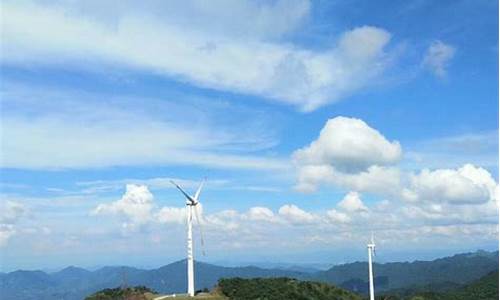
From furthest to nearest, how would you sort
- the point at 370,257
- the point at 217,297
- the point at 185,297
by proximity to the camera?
the point at 217,297 → the point at 185,297 → the point at 370,257

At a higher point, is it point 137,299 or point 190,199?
point 190,199

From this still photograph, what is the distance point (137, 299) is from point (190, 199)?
49148 millimetres

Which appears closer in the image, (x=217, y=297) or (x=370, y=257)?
(x=370, y=257)

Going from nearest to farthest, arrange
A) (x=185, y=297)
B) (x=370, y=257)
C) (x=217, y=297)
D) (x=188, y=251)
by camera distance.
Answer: (x=370, y=257)
(x=188, y=251)
(x=185, y=297)
(x=217, y=297)

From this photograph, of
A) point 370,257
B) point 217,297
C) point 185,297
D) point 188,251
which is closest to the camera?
point 370,257

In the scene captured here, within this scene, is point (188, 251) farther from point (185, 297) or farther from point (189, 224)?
point (185, 297)

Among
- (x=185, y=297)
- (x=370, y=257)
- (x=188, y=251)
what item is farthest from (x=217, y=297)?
(x=370, y=257)

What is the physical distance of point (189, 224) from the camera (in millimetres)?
157375

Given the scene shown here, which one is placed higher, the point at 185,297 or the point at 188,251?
the point at 188,251

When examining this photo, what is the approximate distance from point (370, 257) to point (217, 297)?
74.6m

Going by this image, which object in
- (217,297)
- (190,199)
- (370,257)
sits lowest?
(217,297)

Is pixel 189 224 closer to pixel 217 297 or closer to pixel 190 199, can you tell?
pixel 190 199

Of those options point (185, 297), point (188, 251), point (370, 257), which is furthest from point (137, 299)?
point (370, 257)

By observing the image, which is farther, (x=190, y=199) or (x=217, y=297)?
(x=217, y=297)
